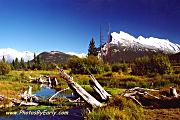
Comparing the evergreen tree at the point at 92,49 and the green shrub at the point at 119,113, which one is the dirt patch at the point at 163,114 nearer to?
the green shrub at the point at 119,113

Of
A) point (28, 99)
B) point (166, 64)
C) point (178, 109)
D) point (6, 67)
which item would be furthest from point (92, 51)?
point (178, 109)

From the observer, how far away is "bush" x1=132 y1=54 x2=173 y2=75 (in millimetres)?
63062

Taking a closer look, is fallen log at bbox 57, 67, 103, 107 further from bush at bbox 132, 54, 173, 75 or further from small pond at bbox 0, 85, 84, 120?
bush at bbox 132, 54, 173, 75

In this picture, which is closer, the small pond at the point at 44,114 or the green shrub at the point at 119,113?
the green shrub at the point at 119,113

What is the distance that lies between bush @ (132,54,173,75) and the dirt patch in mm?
42565

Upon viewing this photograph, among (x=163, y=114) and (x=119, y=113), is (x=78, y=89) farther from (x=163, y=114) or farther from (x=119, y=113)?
(x=163, y=114)

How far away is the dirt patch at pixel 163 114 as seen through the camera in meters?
18.1

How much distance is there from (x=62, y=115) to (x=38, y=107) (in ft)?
12.2

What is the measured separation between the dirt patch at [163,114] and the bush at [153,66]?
140ft

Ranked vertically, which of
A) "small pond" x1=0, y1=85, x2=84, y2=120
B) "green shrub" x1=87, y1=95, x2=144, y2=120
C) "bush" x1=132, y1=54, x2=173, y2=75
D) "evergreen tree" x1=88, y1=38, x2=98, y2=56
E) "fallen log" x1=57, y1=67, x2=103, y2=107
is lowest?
"small pond" x1=0, y1=85, x2=84, y2=120

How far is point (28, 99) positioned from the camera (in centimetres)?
2905

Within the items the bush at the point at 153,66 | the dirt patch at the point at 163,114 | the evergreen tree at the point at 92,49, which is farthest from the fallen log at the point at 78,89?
the evergreen tree at the point at 92,49

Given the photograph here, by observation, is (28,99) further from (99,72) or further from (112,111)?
(99,72)

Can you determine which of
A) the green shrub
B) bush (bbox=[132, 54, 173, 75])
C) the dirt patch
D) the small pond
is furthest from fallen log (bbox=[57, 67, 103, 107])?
bush (bbox=[132, 54, 173, 75])
